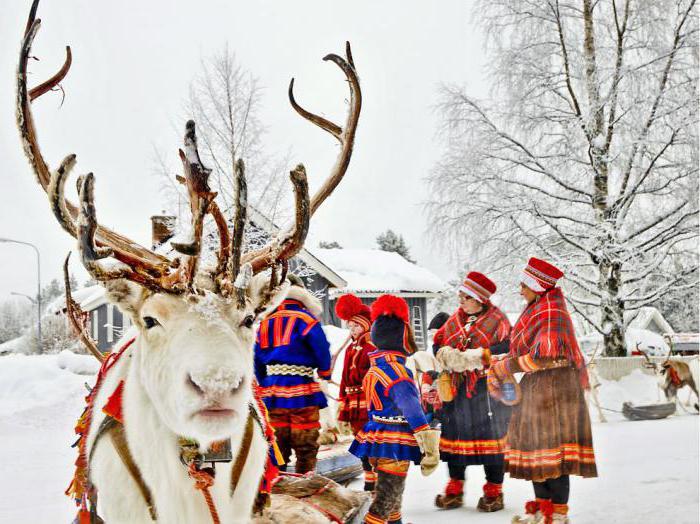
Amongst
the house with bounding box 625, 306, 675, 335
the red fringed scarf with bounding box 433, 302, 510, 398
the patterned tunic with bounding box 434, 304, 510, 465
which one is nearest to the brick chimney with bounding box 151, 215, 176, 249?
the red fringed scarf with bounding box 433, 302, 510, 398

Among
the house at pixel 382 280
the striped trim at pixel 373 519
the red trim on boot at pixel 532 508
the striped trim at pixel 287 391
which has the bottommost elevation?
the red trim on boot at pixel 532 508

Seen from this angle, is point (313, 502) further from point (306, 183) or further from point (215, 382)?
point (306, 183)

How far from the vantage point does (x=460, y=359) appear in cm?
562

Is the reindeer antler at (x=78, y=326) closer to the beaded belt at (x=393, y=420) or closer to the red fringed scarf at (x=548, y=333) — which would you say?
the beaded belt at (x=393, y=420)

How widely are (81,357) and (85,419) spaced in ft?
39.3

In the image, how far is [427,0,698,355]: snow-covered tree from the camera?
1485cm

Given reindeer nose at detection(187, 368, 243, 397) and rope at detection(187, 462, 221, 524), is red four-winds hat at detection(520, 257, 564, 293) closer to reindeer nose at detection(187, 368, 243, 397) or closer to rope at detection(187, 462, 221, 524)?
rope at detection(187, 462, 221, 524)

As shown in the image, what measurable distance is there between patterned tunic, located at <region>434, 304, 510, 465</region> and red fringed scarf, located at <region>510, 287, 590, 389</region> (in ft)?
3.31

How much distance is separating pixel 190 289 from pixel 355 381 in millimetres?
4155

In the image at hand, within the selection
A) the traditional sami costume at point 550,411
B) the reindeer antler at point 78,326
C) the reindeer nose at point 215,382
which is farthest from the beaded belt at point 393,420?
the reindeer nose at point 215,382

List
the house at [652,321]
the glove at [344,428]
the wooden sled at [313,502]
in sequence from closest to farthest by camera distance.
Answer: the wooden sled at [313,502]
the glove at [344,428]
the house at [652,321]

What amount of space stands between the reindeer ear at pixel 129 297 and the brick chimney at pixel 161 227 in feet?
40.9

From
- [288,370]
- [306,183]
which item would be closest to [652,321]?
[288,370]

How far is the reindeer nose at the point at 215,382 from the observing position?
203 cm
